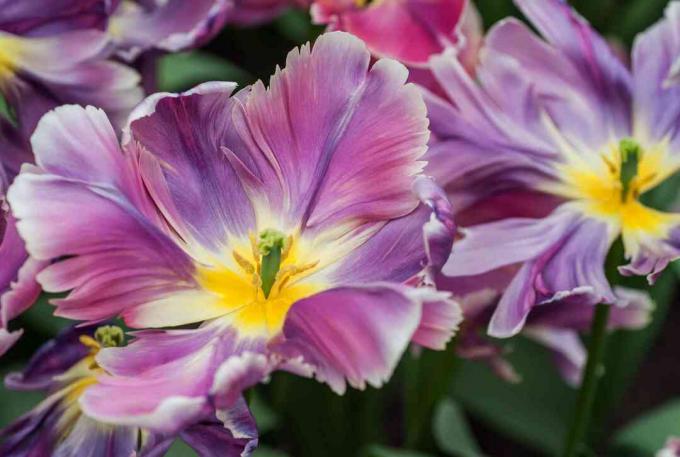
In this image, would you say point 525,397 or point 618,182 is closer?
point 618,182

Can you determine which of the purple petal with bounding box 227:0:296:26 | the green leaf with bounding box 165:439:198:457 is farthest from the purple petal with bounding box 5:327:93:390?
the purple petal with bounding box 227:0:296:26

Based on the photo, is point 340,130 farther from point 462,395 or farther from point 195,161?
point 462,395

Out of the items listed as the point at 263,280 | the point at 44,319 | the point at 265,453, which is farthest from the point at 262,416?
the point at 263,280

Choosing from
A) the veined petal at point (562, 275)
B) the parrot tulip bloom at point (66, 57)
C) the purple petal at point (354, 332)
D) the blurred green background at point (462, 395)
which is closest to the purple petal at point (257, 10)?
the blurred green background at point (462, 395)

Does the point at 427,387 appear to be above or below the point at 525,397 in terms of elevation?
above

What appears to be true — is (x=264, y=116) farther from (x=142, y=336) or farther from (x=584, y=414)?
(x=584, y=414)

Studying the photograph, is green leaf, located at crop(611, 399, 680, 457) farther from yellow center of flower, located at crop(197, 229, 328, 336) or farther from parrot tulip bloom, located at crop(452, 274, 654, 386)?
yellow center of flower, located at crop(197, 229, 328, 336)

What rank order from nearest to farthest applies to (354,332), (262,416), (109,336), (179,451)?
(354,332)
(109,336)
(179,451)
(262,416)

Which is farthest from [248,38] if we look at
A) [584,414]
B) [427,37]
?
[584,414]
